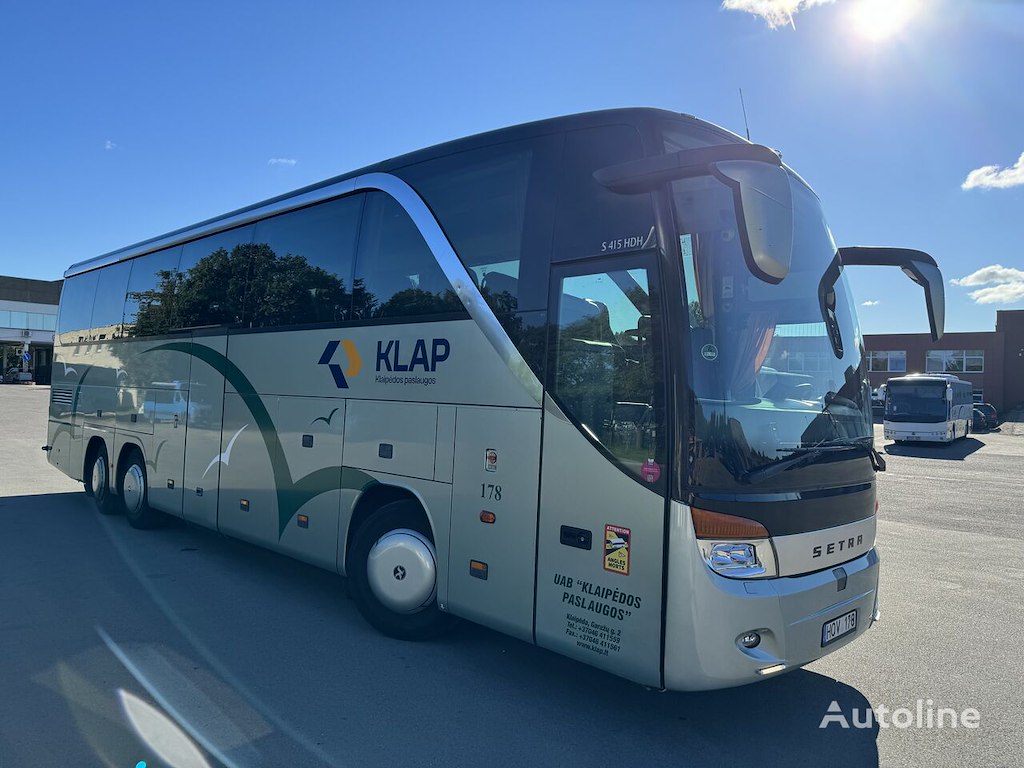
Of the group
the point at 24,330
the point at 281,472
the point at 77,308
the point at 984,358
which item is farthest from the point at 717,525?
the point at 24,330

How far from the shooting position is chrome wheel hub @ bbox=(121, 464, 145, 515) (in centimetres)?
901

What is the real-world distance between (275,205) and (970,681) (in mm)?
7094

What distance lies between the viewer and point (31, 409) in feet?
102

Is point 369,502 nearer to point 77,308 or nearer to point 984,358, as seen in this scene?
point 77,308

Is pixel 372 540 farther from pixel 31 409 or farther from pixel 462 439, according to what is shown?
pixel 31 409

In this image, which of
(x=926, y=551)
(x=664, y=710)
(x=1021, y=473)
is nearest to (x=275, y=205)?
(x=664, y=710)

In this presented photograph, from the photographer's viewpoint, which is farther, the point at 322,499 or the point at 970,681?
the point at 322,499

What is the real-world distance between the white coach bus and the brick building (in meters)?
61.8

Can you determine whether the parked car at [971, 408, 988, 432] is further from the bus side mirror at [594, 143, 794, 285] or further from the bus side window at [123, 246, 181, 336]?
the bus side mirror at [594, 143, 794, 285]

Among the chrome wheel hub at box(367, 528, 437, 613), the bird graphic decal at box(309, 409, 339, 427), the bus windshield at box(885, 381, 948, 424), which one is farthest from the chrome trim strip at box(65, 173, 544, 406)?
the bus windshield at box(885, 381, 948, 424)

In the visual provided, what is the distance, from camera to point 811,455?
392 centimetres

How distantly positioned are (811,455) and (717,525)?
0.80 meters

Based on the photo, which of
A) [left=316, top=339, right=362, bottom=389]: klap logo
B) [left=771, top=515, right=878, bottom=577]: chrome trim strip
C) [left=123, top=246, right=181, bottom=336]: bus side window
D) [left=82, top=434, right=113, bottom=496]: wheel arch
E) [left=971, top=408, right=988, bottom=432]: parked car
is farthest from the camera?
[left=971, top=408, right=988, bottom=432]: parked car

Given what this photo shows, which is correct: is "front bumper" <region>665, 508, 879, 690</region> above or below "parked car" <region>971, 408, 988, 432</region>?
below
